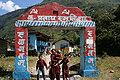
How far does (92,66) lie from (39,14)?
4.56 m

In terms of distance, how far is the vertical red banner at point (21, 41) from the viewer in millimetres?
20922

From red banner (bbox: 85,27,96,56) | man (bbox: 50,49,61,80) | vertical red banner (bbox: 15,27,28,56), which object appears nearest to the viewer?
man (bbox: 50,49,61,80)

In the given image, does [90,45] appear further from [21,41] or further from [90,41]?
[21,41]

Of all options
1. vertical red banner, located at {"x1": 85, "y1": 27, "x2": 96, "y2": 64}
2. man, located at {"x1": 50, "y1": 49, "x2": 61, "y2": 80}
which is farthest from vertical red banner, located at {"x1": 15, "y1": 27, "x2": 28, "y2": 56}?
man, located at {"x1": 50, "y1": 49, "x2": 61, "y2": 80}

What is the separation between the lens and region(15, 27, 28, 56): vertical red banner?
2092 cm

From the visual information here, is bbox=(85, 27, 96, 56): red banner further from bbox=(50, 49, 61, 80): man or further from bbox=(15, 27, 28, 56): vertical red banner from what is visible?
bbox=(50, 49, 61, 80): man

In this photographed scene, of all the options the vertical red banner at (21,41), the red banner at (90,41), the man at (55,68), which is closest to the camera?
the man at (55,68)

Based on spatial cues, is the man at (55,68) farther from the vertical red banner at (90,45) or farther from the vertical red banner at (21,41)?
the vertical red banner at (90,45)

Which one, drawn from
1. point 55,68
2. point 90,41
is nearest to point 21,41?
point 90,41

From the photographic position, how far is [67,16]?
70.6 feet

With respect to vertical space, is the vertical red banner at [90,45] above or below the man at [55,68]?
above

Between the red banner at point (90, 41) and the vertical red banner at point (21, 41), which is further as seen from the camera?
the red banner at point (90, 41)

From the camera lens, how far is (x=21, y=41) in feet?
68.8

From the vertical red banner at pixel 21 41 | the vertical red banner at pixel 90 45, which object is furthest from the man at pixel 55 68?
the vertical red banner at pixel 90 45
